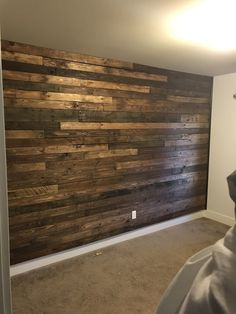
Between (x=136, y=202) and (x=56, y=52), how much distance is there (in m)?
2.02

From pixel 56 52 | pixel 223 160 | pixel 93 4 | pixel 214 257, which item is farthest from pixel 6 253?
pixel 223 160

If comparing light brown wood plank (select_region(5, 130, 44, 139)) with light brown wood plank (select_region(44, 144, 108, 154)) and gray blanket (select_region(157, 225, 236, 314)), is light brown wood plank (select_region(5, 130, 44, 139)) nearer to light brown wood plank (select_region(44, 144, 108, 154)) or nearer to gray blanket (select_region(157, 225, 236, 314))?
light brown wood plank (select_region(44, 144, 108, 154))

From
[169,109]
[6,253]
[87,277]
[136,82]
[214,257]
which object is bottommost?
[87,277]

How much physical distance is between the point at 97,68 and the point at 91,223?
1.78 meters

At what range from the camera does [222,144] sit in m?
3.87

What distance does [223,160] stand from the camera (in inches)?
152

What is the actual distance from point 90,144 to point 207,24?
5.34ft

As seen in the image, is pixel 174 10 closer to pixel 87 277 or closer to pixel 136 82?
pixel 136 82

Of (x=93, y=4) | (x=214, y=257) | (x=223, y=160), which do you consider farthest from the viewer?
(x=223, y=160)

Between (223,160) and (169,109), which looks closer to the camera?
A: (169,109)

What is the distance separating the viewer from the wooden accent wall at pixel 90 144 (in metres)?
2.48

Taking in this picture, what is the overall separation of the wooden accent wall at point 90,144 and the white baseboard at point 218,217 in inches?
20.7

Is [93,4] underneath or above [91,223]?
above

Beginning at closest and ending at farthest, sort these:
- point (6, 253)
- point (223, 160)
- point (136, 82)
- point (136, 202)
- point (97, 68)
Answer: point (6, 253), point (97, 68), point (136, 82), point (136, 202), point (223, 160)
